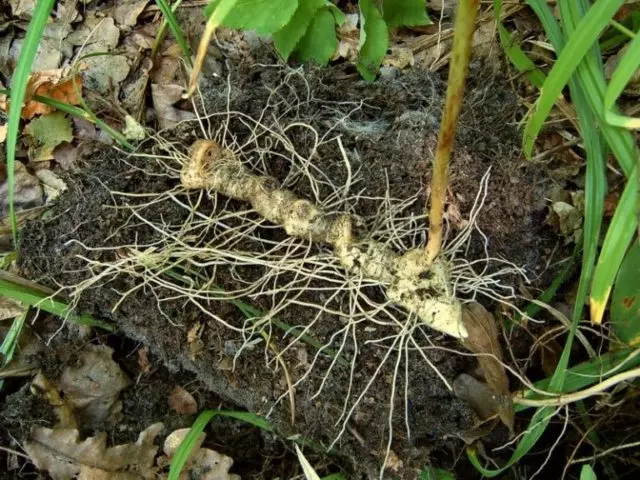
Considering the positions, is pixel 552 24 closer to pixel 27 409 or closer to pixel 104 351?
pixel 104 351

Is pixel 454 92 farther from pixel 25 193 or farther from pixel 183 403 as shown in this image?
pixel 25 193

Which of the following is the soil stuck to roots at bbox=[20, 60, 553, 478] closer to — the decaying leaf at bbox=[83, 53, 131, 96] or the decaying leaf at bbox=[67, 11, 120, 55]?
the decaying leaf at bbox=[83, 53, 131, 96]

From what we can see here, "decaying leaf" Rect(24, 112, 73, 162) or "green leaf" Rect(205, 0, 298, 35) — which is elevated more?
"green leaf" Rect(205, 0, 298, 35)

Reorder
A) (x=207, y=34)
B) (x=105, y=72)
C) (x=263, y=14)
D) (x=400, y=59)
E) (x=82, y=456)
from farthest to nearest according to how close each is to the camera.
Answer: (x=105, y=72)
(x=400, y=59)
(x=82, y=456)
(x=263, y=14)
(x=207, y=34)

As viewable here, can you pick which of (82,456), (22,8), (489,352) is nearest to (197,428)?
(82,456)

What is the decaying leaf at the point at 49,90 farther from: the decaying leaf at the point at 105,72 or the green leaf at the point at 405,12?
the green leaf at the point at 405,12

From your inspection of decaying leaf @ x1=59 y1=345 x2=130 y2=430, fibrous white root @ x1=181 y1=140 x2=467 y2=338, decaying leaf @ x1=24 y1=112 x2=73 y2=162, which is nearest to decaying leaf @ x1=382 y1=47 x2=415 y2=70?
fibrous white root @ x1=181 y1=140 x2=467 y2=338
